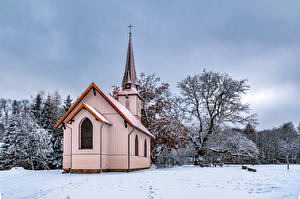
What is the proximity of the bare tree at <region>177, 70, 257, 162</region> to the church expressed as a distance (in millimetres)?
9257

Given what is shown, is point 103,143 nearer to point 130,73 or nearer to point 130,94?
point 130,94

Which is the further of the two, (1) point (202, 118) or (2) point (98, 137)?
(1) point (202, 118)

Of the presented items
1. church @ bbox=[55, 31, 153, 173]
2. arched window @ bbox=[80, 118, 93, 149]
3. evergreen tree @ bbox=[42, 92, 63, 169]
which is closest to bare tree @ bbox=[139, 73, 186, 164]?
church @ bbox=[55, 31, 153, 173]

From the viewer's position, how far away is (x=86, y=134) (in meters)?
17.4

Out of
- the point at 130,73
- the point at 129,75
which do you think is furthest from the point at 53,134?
the point at 130,73

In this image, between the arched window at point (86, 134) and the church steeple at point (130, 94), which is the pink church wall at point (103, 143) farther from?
the church steeple at point (130, 94)

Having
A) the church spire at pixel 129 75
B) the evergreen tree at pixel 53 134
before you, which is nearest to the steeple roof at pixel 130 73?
the church spire at pixel 129 75

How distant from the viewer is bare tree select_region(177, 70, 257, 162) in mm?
27355

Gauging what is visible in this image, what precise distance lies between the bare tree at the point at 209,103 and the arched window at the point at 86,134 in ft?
46.0

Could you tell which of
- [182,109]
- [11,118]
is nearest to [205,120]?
[182,109]

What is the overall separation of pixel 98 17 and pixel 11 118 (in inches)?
802

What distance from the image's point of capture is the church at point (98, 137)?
1712 cm

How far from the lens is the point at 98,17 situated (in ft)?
43.2

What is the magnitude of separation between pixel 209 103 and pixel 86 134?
15.5 metres
